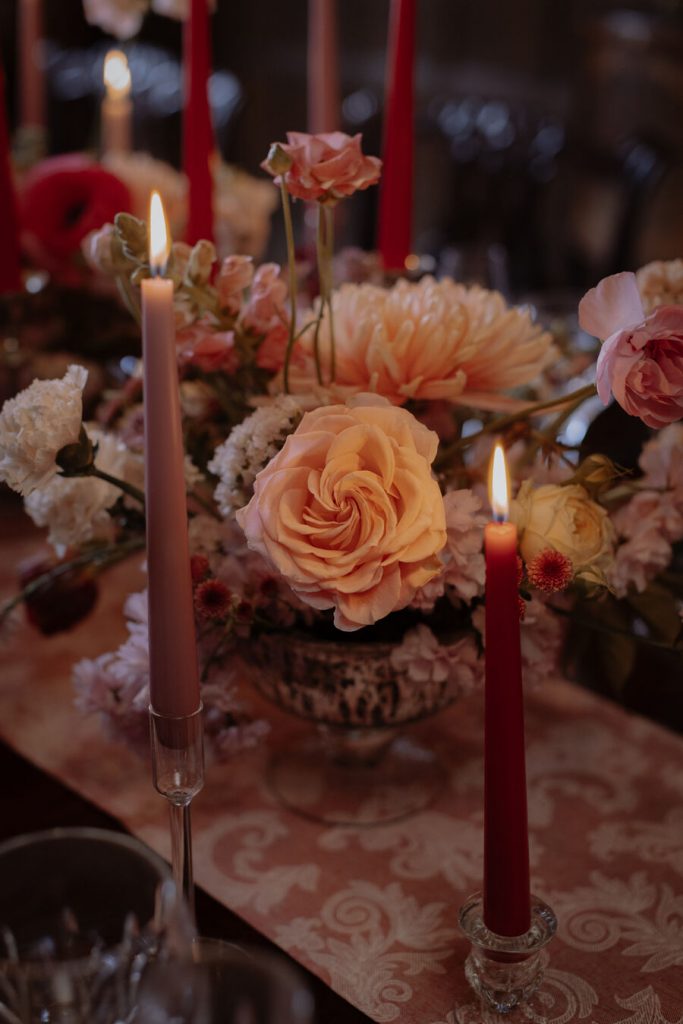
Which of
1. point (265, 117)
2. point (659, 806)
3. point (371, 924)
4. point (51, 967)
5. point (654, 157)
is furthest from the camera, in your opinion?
point (265, 117)

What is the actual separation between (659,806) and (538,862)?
11 centimetres

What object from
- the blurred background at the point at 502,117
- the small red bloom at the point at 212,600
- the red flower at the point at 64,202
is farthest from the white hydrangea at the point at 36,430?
the blurred background at the point at 502,117

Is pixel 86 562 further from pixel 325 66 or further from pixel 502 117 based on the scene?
pixel 502 117

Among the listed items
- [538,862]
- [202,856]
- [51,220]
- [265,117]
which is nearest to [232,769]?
[202,856]

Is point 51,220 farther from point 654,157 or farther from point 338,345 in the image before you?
point 654,157

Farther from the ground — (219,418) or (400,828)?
(219,418)

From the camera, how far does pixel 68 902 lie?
487 millimetres

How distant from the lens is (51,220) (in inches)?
41.8

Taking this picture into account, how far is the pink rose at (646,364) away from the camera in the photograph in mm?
533

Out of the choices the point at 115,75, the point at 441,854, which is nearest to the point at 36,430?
the point at 441,854

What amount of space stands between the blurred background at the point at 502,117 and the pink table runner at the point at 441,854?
58 centimetres

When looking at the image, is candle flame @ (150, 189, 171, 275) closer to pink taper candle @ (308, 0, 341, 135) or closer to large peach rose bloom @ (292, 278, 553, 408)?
large peach rose bloom @ (292, 278, 553, 408)

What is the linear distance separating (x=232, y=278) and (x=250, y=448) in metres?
0.13

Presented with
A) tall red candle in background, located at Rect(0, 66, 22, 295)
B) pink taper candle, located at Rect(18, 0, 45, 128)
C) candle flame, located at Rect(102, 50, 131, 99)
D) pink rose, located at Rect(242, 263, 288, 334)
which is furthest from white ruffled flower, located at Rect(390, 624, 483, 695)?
pink taper candle, located at Rect(18, 0, 45, 128)
